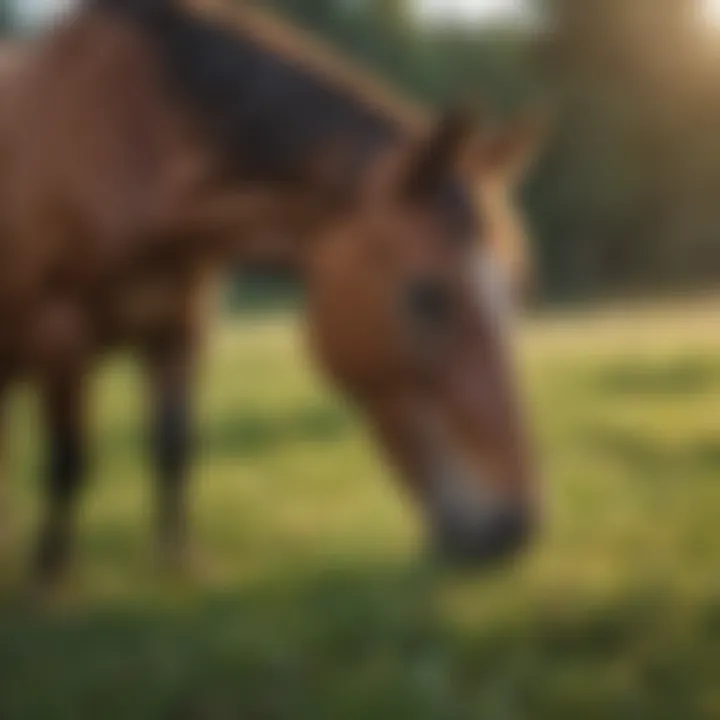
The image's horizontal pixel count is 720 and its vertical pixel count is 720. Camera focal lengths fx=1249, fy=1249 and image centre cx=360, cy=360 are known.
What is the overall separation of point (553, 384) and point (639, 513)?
679mm

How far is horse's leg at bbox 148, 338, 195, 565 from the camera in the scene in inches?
62.1

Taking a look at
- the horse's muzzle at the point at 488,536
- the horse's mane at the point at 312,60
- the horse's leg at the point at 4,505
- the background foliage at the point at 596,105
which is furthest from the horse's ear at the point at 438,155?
the background foliage at the point at 596,105

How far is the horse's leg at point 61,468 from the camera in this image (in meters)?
1.44

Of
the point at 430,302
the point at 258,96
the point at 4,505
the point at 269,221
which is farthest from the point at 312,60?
the point at 4,505

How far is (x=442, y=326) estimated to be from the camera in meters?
1.24

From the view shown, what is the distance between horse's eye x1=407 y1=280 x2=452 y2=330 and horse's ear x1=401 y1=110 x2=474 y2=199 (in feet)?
0.30

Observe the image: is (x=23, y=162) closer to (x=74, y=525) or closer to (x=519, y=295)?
(x=74, y=525)

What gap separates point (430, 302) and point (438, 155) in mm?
146

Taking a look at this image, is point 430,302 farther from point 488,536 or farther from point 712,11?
point 712,11

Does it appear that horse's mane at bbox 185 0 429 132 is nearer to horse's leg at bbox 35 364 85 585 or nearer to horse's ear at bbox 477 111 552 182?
horse's ear at bbox 477 111 552 182

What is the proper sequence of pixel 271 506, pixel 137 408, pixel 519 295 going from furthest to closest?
1. pixel 137 408
2. pixel 271 506
3. pixel 519 295

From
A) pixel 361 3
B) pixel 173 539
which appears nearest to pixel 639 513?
pixel 173 539

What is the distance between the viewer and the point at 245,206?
1337mm

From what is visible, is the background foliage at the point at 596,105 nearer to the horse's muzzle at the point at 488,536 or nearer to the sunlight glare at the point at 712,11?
the sunlight glare at the point at 712,11
